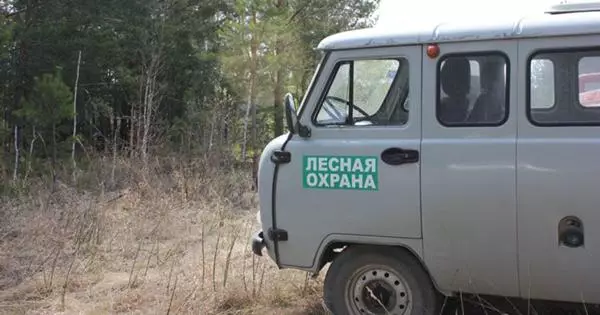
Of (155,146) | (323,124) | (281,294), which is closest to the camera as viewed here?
(323,124)

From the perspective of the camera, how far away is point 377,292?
4.56 metres

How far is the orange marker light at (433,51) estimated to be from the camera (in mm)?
4199

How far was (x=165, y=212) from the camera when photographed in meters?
9.00

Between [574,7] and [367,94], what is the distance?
5.01ft

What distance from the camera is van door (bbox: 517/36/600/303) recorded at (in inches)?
150

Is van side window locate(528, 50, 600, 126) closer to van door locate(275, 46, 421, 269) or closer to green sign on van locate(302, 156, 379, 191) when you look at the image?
van door locate(275, 46, 421, 269)

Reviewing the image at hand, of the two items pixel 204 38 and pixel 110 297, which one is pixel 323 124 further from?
pixel 204 38

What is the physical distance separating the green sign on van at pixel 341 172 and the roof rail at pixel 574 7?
155 cm

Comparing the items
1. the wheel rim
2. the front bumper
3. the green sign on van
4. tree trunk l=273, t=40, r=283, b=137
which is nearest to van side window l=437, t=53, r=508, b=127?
the green sign on van


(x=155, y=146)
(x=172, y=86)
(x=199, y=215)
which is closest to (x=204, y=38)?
(x=172, y=86)

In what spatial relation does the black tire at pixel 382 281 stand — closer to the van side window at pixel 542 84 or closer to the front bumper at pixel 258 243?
the front bumper at pixel 258 243

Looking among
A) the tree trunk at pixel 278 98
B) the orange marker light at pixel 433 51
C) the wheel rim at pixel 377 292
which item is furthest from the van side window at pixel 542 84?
the tree trunk at pixel 278 98

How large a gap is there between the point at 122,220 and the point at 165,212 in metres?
0.62

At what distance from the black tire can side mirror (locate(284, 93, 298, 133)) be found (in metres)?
1.01
